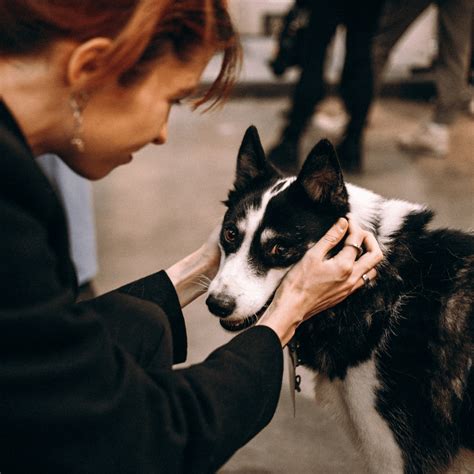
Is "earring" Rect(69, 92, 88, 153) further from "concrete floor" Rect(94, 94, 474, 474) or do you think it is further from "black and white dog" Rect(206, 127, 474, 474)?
"concrete floor" Rect(94, 94, 474, 474)

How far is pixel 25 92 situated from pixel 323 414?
1.43 metres

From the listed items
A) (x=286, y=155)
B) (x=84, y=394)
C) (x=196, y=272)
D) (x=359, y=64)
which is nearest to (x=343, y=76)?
(x=359, y=64)

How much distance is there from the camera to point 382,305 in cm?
→ 136

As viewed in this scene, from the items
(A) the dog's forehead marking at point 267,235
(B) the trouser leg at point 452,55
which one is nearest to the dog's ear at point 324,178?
(A) the dog's forehead marking at point 267,235

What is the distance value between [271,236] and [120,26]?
679mm

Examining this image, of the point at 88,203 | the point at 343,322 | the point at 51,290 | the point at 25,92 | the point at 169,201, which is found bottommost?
the point at 169,201

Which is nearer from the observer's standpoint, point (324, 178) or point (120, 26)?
point (120, 26)

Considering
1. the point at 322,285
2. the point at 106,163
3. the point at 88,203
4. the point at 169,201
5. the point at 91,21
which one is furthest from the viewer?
the point at 169,201

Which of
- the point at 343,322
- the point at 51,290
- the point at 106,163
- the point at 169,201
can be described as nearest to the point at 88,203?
the point at 169,201

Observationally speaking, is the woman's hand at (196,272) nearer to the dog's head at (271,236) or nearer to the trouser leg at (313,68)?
the dog's head at (271,236)

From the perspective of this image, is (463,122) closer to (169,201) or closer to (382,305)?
(169,201)

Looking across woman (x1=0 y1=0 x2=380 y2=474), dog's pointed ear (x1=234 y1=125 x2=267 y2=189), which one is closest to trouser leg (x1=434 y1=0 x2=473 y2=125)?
dog's pointed ear (x1=234 y1=125 x2=267 y2=189)

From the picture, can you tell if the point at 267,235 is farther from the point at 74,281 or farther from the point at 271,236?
the point at 74,281

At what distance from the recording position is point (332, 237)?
129 cm
